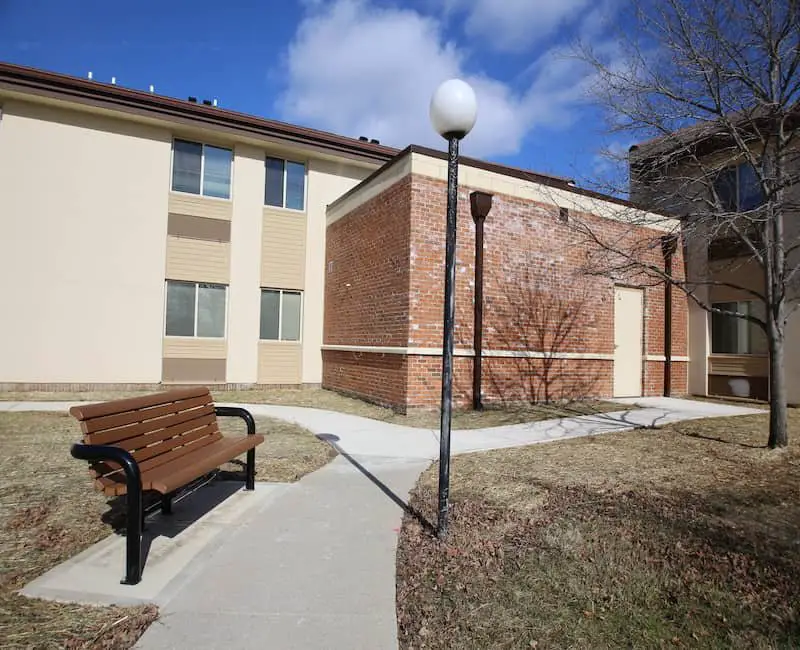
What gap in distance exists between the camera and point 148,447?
3.94 m

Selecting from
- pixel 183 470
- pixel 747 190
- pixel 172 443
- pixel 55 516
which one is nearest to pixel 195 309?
pixel 55 516

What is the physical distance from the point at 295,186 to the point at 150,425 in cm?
1269

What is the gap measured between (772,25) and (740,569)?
6.18m

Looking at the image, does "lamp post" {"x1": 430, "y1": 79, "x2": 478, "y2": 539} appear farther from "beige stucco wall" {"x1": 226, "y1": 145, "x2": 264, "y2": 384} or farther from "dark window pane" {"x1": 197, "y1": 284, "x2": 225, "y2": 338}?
"dark window pane" {"x1": 197, "y1": 284, "x2": 225, "y2": 338}

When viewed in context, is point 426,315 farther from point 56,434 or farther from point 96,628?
point 96,628

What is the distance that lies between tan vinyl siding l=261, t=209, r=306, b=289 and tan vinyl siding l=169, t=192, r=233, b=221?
107 cm

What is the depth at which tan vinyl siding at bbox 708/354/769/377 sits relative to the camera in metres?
12.7

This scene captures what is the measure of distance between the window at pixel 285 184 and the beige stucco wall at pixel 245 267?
0.33m

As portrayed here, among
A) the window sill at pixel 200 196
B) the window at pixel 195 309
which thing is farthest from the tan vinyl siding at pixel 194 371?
the window sill at pixel 200 196

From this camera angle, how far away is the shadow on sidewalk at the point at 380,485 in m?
4.30

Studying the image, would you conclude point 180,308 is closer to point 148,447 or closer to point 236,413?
point 236,413

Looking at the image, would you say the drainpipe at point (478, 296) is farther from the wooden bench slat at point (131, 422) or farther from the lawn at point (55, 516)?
the wooden bench slat at point (131, 422)

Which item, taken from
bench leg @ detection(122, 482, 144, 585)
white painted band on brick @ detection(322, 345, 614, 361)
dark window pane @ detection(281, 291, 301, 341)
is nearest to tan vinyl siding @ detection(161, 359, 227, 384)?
dark window pane @ detection(281, 291, 301, 341)

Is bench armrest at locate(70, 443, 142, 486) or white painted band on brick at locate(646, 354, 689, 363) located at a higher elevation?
white painted band on brick at locate(646, 354, 689, 363)
